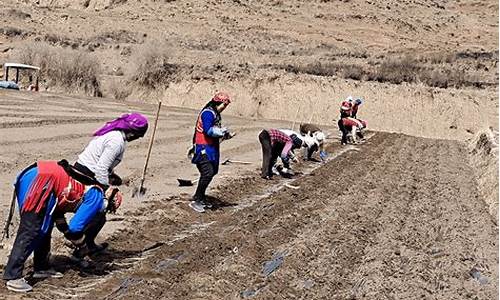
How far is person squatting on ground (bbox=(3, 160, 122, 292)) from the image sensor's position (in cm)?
661

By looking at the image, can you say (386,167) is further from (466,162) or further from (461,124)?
(461,124)

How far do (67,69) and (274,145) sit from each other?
32.2 meters

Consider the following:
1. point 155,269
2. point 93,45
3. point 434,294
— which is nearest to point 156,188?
point 155,269

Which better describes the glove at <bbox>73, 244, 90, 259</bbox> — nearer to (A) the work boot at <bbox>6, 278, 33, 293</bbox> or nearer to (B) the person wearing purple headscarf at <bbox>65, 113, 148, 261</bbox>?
Answer: (B) the person wearing purple headscarf at <bbox>65, 113, 148, 261</bbox>

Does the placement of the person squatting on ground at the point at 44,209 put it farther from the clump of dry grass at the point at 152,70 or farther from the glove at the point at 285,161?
the clump of dry grass at the point at 152,70

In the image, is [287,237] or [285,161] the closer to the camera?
[287,237]

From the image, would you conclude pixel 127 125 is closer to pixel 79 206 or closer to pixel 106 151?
pixel 106 151

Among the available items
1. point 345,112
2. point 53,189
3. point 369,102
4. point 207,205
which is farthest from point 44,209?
point 369,102

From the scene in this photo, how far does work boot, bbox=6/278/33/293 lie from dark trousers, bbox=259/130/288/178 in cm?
892

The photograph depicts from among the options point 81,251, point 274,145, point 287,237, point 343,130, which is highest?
point 274,145

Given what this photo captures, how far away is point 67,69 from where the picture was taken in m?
45.0

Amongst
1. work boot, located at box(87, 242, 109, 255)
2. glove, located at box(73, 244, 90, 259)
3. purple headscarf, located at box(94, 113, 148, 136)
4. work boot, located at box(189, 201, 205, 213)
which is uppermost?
purple headscarf, located at box(94, 113, 148, 136)

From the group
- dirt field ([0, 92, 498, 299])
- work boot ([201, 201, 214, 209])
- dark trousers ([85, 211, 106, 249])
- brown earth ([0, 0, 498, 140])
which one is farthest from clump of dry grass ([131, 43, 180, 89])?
dark trousers ([85, 211, 106, 249])

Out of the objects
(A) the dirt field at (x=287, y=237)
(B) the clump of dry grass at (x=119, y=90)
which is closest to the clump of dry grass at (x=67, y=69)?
(B) the clump of dry grass at (x=119, y=90)
